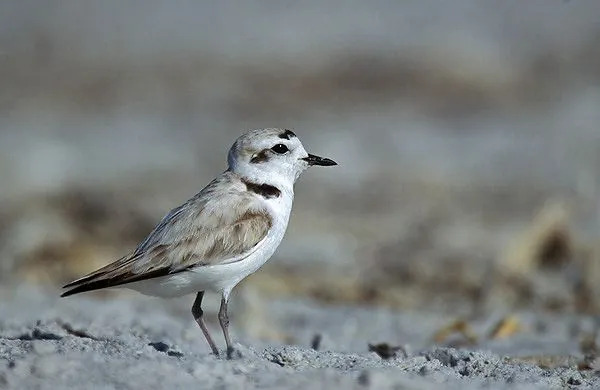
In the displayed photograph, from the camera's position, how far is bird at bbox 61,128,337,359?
6.12 metres

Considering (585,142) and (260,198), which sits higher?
(585,142)

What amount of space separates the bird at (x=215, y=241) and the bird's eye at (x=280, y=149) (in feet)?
0.20

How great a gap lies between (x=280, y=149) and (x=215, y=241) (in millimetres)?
764

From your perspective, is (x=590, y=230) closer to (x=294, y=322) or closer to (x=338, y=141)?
(x=294, y=322)

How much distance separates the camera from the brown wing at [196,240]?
20.0 feet

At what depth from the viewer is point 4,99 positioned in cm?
2317

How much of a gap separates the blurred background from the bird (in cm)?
216

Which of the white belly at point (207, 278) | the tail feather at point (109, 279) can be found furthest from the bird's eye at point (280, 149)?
the tail feather at point (109, 279)

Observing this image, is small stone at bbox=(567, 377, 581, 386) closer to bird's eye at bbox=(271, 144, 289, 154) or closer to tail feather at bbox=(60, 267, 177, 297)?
tail feather at bbox=(60, 267, 177, 297)

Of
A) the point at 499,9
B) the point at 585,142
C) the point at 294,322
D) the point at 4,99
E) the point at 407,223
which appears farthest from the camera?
the point at 499,9

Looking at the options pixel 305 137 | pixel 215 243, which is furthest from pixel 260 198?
pixel 305 137

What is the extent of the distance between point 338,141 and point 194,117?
3.50 metres

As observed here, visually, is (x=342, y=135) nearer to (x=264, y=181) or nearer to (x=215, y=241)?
(x=264, y=181)

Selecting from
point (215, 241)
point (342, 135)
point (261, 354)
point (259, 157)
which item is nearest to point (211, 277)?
point (215, 241)
